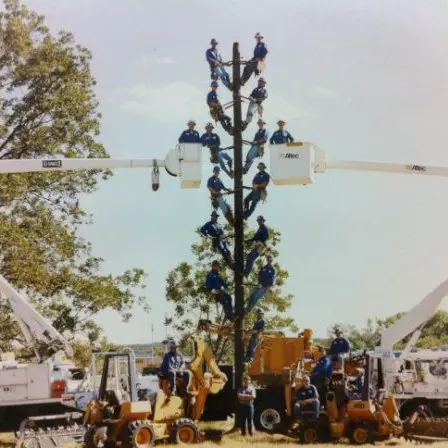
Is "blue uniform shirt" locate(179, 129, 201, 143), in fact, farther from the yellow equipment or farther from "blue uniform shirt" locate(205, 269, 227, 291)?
the yellow equipment

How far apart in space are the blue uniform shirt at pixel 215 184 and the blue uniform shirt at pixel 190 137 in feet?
3.43

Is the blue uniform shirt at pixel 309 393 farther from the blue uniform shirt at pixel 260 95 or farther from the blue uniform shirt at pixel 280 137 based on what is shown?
the blue uniform shirt at pixel 260 95

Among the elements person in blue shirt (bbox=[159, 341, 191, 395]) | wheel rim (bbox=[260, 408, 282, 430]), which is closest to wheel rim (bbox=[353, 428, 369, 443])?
wheel rim (bbox=[260, 408, 282, 430])

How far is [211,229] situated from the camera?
19797mm

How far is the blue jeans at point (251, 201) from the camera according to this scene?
2005 centimetres

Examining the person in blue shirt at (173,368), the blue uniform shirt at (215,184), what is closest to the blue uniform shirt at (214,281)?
the blue uniform shirt at (215,184)

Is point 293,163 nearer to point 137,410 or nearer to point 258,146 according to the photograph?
point 258,146

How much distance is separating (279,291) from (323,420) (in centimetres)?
1977

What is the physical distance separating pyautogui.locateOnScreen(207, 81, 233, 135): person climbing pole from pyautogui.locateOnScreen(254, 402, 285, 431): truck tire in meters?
7.19

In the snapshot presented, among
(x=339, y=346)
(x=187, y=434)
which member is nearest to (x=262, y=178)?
(x=339, y=346)

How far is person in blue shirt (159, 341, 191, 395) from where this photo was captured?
17.1 m

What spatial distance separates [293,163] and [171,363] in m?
5.83

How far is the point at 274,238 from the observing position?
35.6 meters

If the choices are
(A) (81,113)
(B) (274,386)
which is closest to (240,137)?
(B) (274,386)
